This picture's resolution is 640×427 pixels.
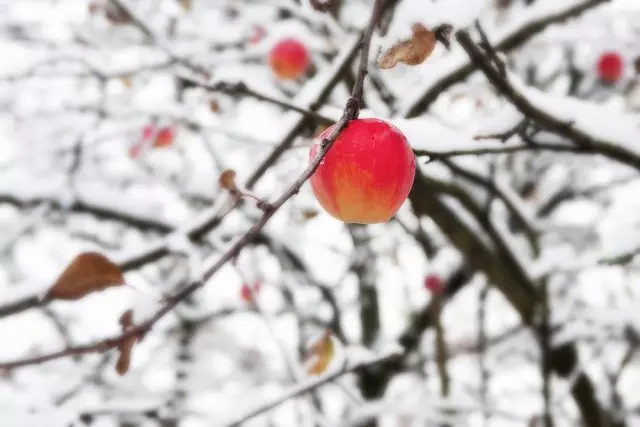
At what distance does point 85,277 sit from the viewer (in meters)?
0.67

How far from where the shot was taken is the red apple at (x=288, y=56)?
2195mm

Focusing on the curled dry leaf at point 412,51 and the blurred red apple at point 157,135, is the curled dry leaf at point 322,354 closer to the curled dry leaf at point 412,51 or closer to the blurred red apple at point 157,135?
the curled dry leaf at point 412,51

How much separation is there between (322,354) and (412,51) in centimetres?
79

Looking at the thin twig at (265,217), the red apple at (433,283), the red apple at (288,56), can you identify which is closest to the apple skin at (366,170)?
the thin twig at (265,217)

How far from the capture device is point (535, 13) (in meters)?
1.25

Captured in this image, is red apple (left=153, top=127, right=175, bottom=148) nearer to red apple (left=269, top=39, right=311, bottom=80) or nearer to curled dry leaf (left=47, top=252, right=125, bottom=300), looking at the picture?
red apple (left=269, top=39, right=311, bottom=80)

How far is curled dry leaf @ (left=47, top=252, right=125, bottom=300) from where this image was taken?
0.65m

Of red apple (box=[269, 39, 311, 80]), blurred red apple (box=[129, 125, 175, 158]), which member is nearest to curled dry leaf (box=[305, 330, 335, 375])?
red apple (box=[269, 39, 311, 80])

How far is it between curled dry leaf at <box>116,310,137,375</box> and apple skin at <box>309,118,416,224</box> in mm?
318

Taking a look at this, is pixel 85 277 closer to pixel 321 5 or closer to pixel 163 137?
pixel 321 5

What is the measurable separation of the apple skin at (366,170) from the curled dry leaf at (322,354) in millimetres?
571

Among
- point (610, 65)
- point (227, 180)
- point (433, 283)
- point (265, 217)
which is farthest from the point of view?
point (610, 65)

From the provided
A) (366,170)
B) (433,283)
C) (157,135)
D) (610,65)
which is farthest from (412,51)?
(610,65)

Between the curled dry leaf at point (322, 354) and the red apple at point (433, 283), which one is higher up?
the red apple at point (433, 283)
